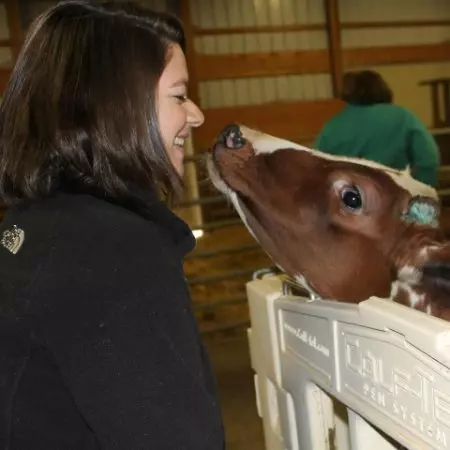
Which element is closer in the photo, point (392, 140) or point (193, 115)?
point (193, 115)

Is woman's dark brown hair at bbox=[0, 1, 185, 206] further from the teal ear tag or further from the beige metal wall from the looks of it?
the beige metal wall

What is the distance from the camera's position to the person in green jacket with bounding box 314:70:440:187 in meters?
2.91

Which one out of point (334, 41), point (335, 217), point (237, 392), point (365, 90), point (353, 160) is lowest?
point (237, 392)

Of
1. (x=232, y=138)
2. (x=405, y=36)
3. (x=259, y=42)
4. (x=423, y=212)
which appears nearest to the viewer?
(x=423, y=212)

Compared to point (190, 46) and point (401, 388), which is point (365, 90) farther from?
point (190, 46)

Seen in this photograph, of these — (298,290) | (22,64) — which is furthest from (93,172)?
(298,290)

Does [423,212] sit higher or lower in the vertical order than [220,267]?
higher

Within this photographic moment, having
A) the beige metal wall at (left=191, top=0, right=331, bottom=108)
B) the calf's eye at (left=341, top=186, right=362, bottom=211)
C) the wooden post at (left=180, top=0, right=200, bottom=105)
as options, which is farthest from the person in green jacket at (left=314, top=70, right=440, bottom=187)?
the beige metal wall at (left=191, top=0, right=331, bottom=108)

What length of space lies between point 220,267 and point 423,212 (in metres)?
Result: 3.42

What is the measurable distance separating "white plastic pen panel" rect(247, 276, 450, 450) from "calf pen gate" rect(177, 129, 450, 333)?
1583mm

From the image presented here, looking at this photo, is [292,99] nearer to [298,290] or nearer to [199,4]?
[199,4]

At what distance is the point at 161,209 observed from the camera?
882mm

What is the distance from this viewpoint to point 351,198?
1.38 metres

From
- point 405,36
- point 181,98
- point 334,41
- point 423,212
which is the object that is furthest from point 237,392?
point 405,36
